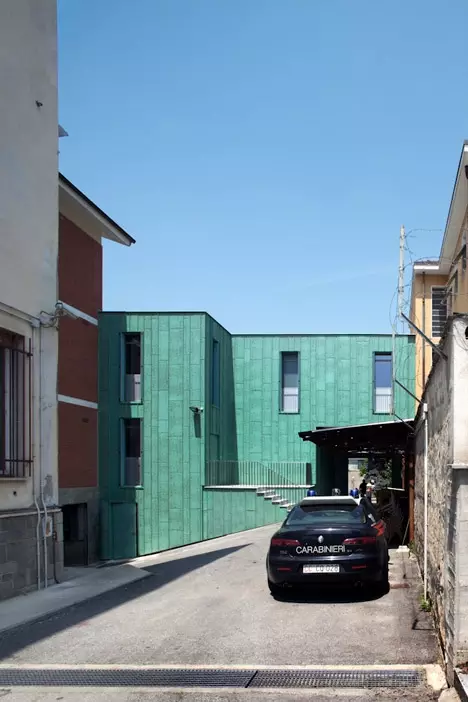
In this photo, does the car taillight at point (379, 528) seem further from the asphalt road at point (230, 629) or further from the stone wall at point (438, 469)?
the stone wall at point (438, 469)

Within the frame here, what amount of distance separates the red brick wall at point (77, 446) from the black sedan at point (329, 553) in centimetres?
1078

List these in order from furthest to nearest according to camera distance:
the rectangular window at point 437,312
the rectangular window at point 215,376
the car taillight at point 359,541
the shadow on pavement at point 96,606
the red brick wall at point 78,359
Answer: the rectangular window at point 215,376, the rectangular window at point 437,312, the red brick wall at point 78,359, the car taillight at point 359,541, the shadow on pavement at point 96,606

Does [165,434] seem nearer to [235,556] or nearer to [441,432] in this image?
[235,556]

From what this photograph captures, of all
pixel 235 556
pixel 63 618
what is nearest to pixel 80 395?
pixel 235 556

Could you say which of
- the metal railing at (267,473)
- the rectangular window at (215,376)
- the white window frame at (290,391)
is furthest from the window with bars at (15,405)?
the white window frame at (290,391)

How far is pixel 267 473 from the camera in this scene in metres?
30.5

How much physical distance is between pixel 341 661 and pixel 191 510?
1868 cm

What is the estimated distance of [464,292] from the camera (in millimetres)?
19172

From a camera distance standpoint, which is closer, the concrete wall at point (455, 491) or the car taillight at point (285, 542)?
the concrete wall at point (455, 491)

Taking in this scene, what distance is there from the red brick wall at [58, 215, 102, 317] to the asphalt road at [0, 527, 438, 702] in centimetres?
1042

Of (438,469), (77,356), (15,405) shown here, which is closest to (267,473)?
(77,356)

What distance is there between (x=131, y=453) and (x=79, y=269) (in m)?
7.29

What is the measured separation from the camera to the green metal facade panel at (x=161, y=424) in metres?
26.3

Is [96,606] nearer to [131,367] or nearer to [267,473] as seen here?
[131,367]
